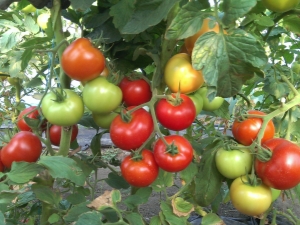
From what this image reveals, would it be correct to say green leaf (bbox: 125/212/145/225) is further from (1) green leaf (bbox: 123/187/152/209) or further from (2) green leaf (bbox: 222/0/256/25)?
(2) green leaf (bbox: 222/0/256/25)

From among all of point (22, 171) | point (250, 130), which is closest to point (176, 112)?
point (250, 130)

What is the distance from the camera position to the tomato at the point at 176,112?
610 millimetres

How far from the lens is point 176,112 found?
608 millimetres

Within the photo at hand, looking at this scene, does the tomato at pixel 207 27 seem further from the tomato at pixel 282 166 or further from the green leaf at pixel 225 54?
the tomato at pixel 282 166

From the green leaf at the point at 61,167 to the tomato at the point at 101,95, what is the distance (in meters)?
0.11

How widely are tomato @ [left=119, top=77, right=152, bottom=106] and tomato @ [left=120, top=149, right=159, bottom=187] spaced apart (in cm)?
10

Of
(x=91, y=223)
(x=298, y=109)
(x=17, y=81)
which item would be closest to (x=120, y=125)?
(x=91, y=223)

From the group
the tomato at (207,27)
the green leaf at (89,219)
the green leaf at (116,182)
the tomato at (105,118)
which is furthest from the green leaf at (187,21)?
the green leaf at (116,182)

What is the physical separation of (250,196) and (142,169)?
207 mm

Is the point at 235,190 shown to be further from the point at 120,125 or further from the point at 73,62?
the point at 73,62

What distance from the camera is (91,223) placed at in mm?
637

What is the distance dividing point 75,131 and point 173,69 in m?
0.29

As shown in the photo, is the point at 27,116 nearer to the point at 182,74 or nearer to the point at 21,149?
the point at 21,149

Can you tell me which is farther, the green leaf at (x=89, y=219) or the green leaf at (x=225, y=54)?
the green leaf at (x=89, y=219)
